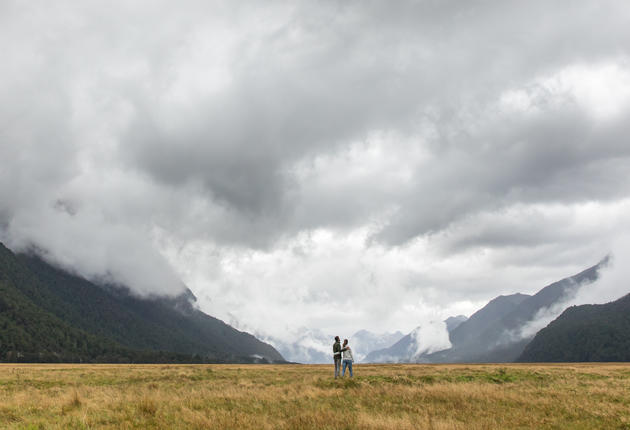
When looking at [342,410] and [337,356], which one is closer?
[342,410]

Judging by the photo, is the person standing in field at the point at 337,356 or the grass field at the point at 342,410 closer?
the grass field at the point at 342,410

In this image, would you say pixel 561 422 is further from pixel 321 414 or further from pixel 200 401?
pixel 200 401

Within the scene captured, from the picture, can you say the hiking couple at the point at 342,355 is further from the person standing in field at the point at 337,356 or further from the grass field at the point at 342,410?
the grass field at the point at 342,410

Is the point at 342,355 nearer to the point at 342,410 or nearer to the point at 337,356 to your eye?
the point at 337,356

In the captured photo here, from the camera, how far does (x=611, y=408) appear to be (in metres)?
14.8

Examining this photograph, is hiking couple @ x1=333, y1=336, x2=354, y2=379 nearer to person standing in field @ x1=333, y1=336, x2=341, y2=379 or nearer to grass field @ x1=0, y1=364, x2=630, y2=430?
person standing in field @ x1=333, y1=336, x2=341, y2=379

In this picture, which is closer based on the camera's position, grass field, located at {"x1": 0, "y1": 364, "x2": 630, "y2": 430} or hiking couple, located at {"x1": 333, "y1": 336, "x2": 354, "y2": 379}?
grass field, located at {"x1": 0, "y1": 364, "x2": 630, "y2": 430}

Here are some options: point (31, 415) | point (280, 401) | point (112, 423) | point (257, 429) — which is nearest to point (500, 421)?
point (257, 429)

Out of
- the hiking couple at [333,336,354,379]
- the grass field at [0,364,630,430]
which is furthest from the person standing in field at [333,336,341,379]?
the grass field at [0,364,630,430]

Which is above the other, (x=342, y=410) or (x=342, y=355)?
(x=342, y=355)

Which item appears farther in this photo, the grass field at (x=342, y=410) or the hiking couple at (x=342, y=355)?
the hiking couple at (x=342, y=355)

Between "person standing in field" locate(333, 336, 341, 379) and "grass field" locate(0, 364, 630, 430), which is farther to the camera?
"person standing in field" locate(333, 336, 341, 379)

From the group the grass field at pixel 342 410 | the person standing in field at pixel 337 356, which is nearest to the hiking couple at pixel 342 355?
the person standing in field at pixel 337 356

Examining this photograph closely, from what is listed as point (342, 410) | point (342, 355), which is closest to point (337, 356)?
point (342, 355)
